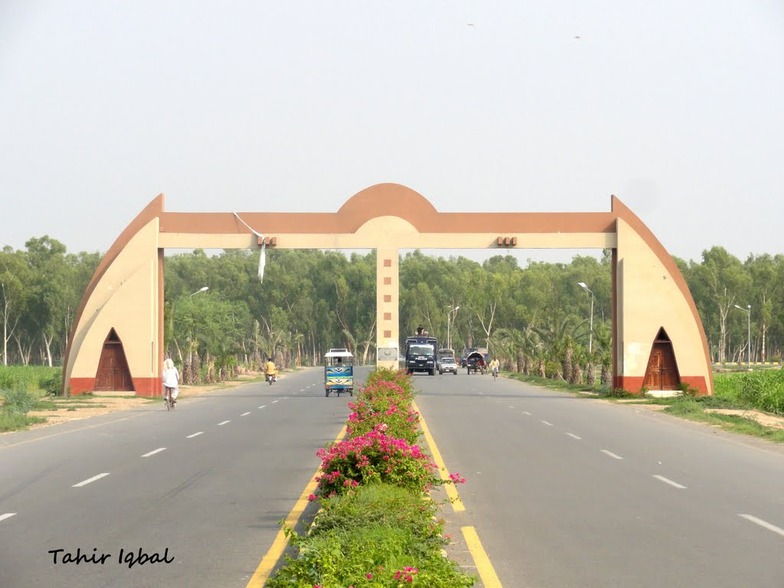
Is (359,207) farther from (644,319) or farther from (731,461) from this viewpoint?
(731,461)

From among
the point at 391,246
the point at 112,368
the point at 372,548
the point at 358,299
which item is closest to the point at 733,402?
the point at 391,246

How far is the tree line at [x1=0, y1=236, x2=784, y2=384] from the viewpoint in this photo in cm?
12025

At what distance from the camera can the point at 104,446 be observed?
23703mm

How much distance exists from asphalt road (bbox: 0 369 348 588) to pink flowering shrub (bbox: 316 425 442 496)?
2.86ft

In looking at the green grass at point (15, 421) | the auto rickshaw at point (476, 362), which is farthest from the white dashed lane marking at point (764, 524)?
the auto rickshaw at point (476, 362)

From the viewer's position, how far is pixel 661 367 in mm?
49219

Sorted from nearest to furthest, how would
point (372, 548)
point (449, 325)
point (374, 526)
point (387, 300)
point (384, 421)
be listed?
point (372, 548), point (374, 526), point (384, 421), point (387, 300), point (449, 325)

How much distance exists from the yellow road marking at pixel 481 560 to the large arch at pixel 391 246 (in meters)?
36.6

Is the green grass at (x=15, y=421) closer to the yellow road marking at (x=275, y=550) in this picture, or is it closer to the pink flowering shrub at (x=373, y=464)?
the yellow road marking at (x=275, y=550)

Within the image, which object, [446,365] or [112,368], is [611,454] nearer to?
[112,368]

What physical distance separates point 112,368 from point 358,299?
89.6 metres

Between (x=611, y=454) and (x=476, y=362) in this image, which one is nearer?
(x=611, y=454)

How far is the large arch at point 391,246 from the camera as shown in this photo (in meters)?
48.5

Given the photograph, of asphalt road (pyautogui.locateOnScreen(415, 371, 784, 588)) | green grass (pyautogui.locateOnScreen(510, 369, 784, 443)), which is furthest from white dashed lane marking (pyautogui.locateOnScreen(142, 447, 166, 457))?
green grass (pyautogui.locateOnScreen(510, 369, 784, 443))
